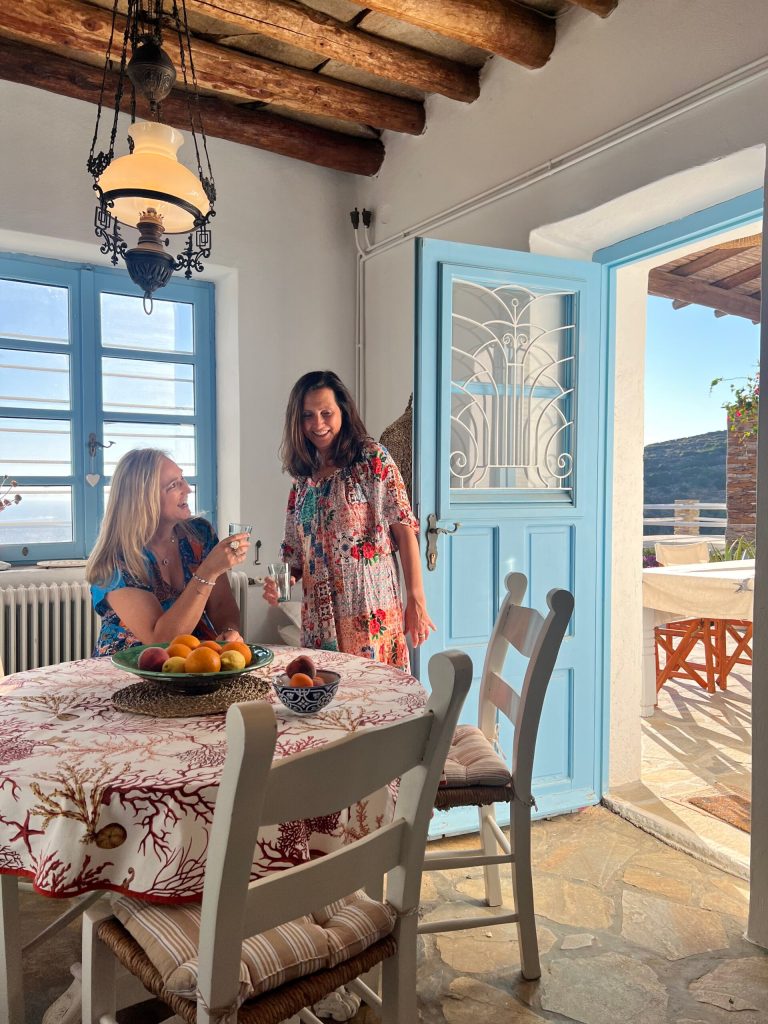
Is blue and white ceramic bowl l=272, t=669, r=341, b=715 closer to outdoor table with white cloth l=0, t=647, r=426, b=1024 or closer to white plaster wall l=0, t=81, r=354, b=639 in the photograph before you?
outdoor table with white cloth l=0, t=647, r=426, b=1024

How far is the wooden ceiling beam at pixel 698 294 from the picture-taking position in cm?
481

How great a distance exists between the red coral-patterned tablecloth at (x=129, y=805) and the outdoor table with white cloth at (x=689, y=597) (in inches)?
117

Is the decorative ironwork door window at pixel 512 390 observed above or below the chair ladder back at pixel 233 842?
above

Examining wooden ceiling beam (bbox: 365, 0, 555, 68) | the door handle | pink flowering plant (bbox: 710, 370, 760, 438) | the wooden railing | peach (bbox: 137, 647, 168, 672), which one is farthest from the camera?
the wooden railing

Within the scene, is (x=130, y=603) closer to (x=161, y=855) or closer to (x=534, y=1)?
(x=161, y=855)

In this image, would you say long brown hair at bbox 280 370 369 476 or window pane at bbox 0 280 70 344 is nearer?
long brown hair at bbox 280 370 369 476

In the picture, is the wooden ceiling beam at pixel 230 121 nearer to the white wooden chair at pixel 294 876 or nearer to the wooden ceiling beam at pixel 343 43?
the wooden ceiling beam at pixel 343 43

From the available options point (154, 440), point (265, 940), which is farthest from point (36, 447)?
point (265, 940)

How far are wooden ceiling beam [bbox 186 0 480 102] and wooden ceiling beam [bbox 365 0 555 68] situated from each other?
0.35 m

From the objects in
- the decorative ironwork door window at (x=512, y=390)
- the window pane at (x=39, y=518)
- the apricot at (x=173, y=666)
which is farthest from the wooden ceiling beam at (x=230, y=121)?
the apricot at (x=173, y=666)

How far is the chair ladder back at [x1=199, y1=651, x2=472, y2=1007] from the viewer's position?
0.92 metres

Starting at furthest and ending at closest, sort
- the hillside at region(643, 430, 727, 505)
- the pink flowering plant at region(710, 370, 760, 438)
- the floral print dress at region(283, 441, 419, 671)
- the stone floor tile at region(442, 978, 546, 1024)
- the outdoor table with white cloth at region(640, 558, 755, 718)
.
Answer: the hillside at region(643, 430, 727, 505) < the pink flowering plant at region(710, 370, 760, 438) < the outdoor table with white cloth at region(640, 558, 755, 718) < the floral print dress at region(283, 441, 419, 671) < the stone floor tile at region(442, 978, 546, 1024)

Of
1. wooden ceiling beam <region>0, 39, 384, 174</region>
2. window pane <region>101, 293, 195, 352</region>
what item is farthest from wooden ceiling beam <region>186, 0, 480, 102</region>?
window pane <region>101, 293, 195, 352</region>

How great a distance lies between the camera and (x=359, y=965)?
46.9 inches
